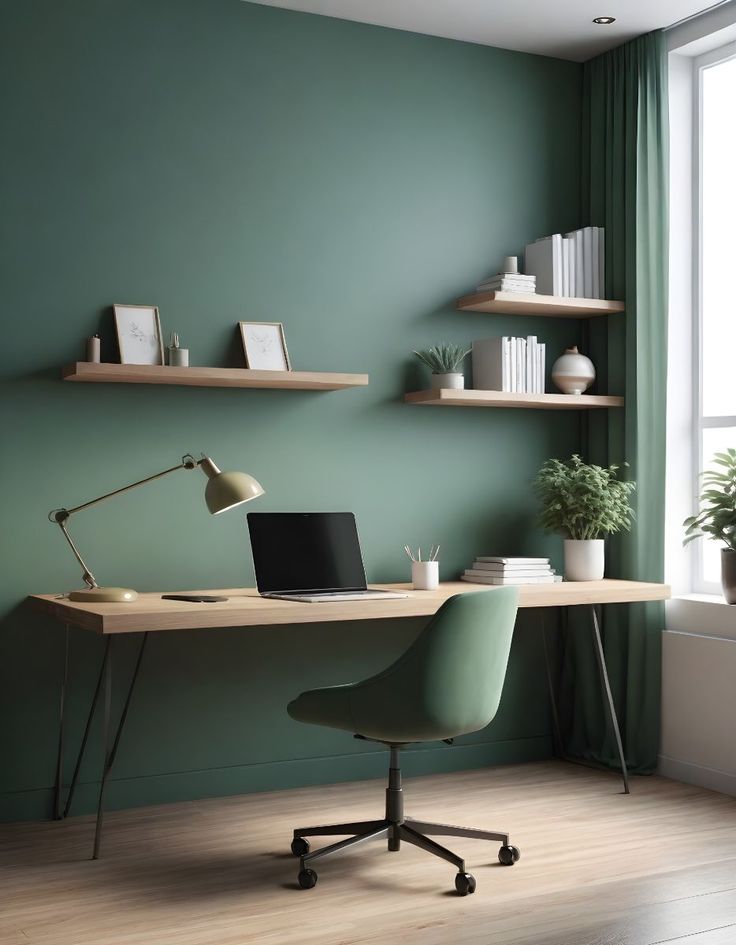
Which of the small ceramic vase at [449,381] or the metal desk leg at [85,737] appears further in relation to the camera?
the small ceramic vase at [449,381]

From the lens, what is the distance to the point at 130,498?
157 inches

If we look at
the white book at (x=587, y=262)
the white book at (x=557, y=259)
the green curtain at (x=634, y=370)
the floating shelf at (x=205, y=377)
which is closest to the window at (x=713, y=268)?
the green curtain at (x=634, y=370)

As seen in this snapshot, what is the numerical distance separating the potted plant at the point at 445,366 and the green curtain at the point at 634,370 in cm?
71

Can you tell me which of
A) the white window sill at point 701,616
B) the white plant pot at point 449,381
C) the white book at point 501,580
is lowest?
the white window sill at point 701,616

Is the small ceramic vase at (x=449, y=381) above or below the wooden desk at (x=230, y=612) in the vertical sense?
above

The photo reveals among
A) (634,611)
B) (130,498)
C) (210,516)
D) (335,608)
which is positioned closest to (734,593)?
(634,611)

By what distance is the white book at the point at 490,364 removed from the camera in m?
4.42

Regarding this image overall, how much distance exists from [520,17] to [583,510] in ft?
6.16

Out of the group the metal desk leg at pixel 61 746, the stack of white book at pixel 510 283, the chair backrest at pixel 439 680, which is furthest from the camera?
the stack of white book at pixel 510 283

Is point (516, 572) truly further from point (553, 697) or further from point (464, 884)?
point (464, 884)

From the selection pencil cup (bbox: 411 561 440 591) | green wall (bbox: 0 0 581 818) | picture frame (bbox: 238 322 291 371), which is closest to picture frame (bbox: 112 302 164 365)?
green wall (bbox: 0 0 581 818)

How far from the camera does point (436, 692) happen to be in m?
3.01

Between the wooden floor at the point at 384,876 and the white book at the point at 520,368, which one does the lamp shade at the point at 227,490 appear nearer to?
the wooden floor at the point at 384,876

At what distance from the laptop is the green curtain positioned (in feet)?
3.64
